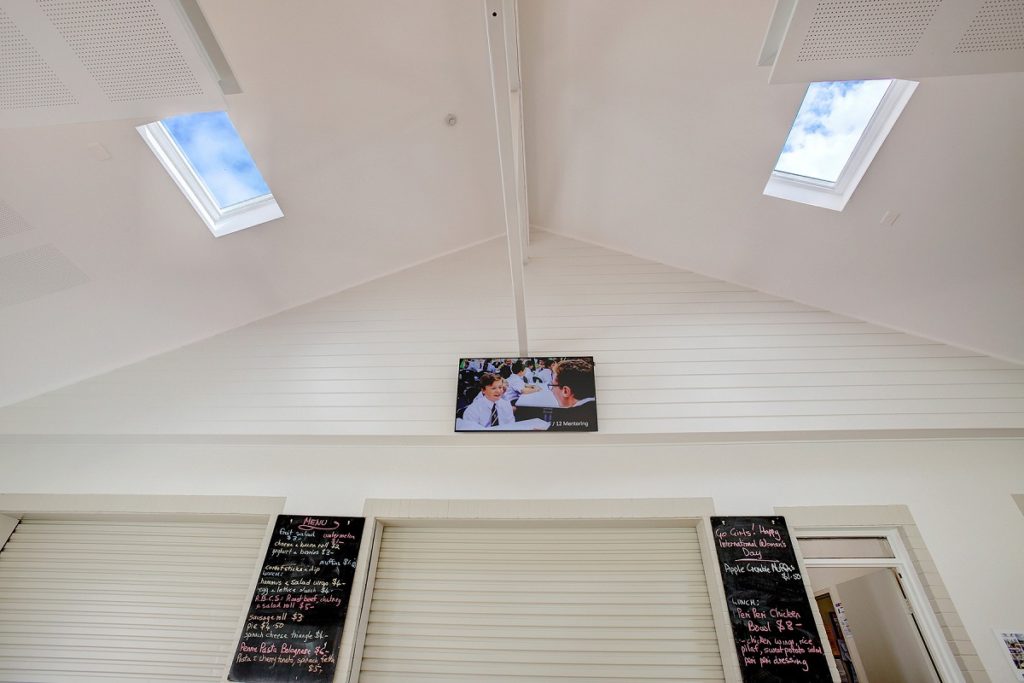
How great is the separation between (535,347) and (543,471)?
1.03 meters

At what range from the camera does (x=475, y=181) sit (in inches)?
169

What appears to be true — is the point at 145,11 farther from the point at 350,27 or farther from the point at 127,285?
the point at 127,285

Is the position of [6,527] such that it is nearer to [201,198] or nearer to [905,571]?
[201,198]

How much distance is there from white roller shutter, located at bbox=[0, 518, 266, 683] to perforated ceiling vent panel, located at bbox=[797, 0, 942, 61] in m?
4.45

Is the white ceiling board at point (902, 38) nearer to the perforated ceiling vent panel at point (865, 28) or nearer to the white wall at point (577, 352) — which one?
the perforated ceiling vent panel at point (865, 28)

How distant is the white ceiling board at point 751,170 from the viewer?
2.78 metres

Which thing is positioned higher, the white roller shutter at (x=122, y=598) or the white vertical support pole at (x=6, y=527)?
the white vertical support pole at (x=6, y=527)

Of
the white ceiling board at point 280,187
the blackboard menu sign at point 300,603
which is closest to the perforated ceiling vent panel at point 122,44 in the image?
the white ceiling board at point 280,187

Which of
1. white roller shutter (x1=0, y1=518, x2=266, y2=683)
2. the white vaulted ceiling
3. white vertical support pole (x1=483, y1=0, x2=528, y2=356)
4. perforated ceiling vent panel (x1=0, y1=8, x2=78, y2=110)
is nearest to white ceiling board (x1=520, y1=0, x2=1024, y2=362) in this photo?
the white vaulted ceiling

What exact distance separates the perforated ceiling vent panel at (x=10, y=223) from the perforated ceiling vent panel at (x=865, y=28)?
4.15m

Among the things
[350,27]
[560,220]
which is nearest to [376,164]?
[350,27]

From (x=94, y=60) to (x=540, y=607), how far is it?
378 centimetres

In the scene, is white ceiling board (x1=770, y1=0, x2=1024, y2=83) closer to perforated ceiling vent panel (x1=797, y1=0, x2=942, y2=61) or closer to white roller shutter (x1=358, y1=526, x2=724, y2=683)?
perforated ceiling vent panel (x1=797, y1=0, x2=942, y2=61)

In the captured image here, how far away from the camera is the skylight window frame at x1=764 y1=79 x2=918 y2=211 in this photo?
9.21 ft
